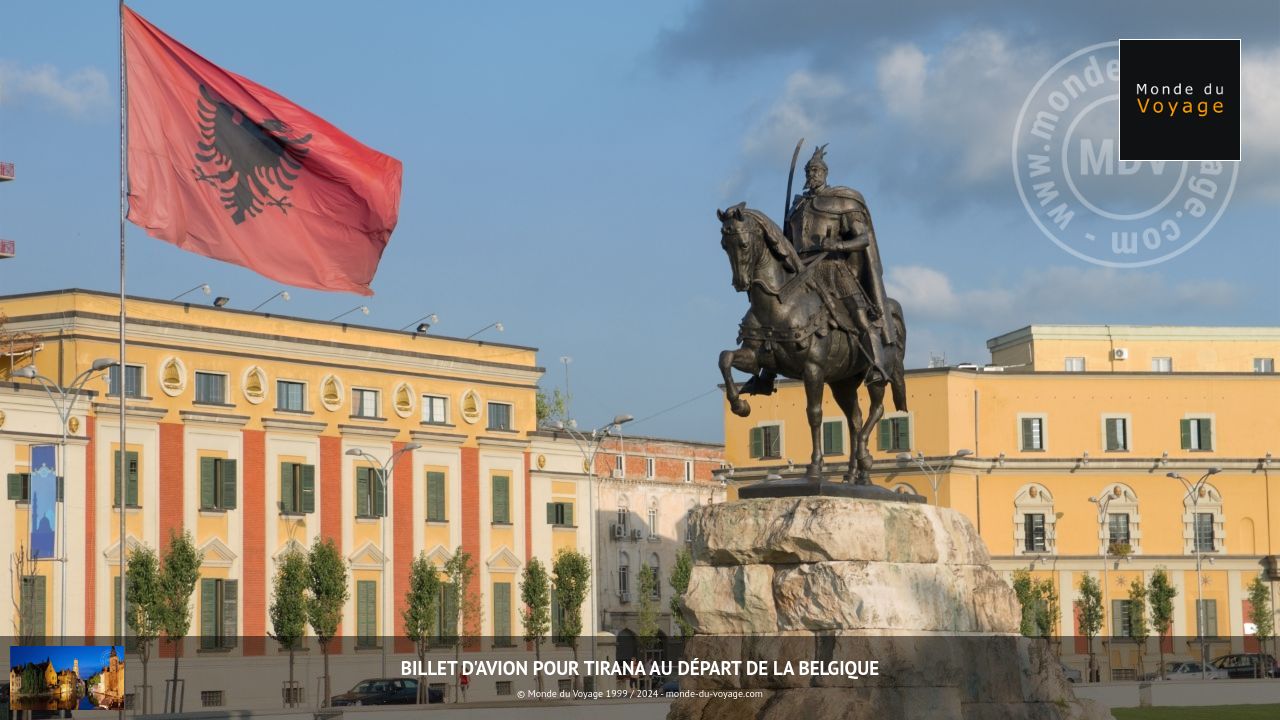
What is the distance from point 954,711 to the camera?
2184 cm

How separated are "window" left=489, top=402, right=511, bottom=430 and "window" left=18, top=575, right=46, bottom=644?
2228 cm

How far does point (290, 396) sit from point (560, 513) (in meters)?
14.4

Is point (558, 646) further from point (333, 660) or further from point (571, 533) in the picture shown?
point (333, 660)

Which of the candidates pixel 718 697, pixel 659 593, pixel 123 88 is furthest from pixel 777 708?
pixel 659 593

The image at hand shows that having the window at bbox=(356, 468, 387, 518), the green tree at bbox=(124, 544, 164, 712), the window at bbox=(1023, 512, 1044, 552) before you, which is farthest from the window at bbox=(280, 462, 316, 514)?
the window at bbox=(1023, 512, 1044, 552)

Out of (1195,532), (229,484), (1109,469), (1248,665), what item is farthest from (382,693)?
(1195,532)

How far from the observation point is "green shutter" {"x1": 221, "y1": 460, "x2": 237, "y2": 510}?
7106cm

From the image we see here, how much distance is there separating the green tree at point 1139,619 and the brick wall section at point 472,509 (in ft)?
93.0

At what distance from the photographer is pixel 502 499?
269 ft

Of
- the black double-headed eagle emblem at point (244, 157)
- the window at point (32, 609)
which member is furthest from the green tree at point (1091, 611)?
the black double-headed eagle emblem at point (244, 157)

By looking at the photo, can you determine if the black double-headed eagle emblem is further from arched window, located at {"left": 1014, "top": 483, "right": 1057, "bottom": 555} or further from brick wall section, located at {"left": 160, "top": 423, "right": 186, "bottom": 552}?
arched window, located at {"left": 1014, "top": 483, "right": 1057, "bottom": 555}

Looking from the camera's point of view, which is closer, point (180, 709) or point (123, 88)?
point (123, 88)

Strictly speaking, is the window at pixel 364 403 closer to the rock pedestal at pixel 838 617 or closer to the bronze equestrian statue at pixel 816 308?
the bronze equestrian statue at pixel 816 308

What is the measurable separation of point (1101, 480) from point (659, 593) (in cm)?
1992
